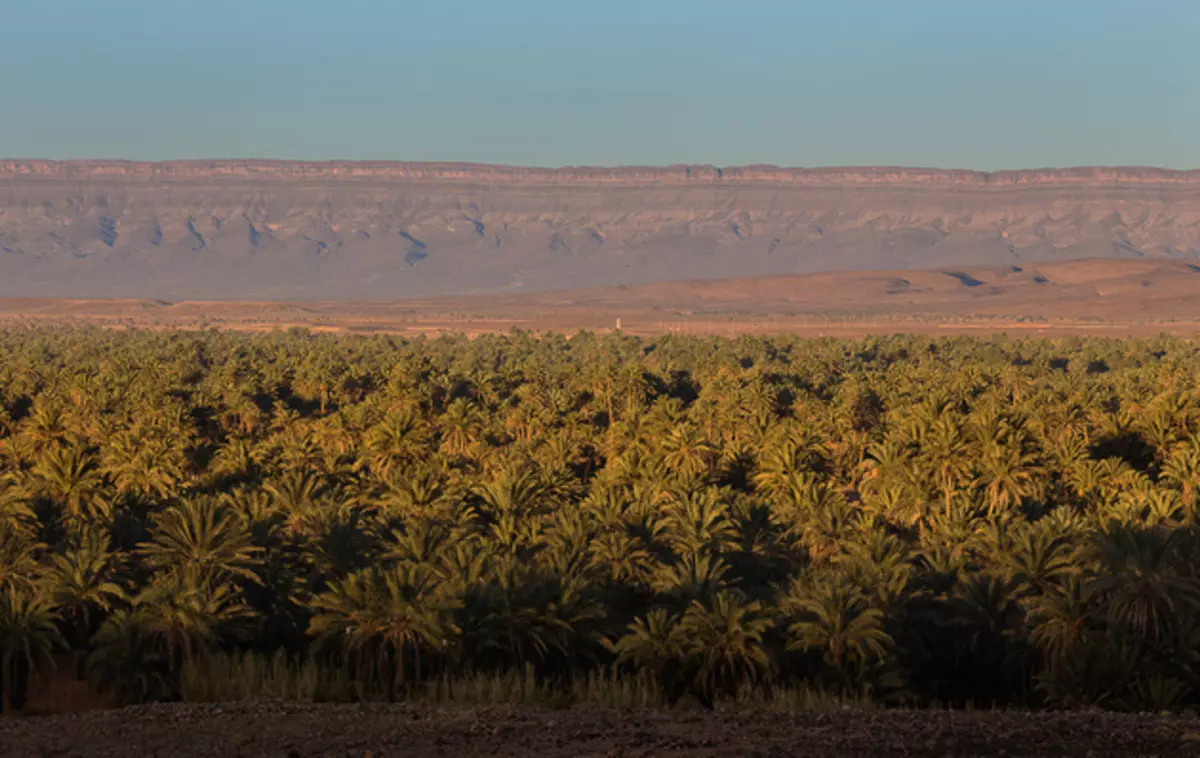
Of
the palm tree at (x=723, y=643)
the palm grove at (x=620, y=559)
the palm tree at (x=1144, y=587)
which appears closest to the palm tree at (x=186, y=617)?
the palm grove at (x=620, y=559)

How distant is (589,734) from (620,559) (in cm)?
2639

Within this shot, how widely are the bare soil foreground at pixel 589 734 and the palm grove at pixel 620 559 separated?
183 inches

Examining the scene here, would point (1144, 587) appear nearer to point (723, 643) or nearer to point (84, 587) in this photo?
point (723, 643)

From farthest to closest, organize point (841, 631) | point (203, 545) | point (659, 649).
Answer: point (203, 545) → point (841, 631) → point (659, 649)

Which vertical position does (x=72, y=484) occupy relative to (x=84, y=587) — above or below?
above

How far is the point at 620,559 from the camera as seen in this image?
47.9 m

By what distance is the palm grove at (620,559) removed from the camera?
3950 cm

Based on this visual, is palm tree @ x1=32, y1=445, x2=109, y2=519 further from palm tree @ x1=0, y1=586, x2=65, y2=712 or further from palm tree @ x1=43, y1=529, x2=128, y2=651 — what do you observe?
palm tree @ x1=0, y1=586, x2=65, y2=712

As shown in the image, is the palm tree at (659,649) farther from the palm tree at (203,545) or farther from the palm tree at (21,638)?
the palm tree at (21,638)

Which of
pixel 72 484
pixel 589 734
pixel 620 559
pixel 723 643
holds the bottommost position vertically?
pixel 723 643

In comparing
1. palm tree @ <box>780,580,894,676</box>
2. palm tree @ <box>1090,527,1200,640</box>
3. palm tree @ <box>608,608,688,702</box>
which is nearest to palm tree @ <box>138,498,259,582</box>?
palm tree @ <box>608,608,688,702</box>

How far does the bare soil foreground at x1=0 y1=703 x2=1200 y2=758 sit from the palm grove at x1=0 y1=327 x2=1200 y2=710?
4.66 metres

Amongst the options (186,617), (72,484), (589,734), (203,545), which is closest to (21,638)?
(186,617)

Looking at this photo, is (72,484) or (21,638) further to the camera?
(72,484)
